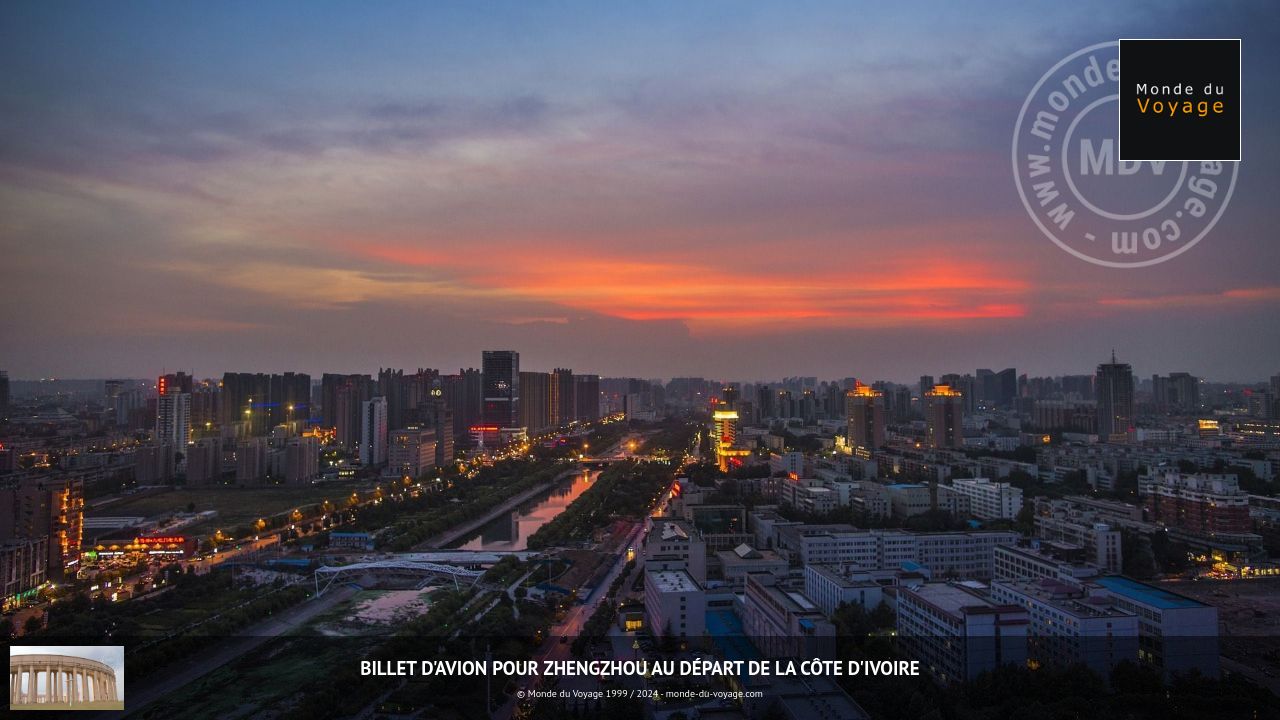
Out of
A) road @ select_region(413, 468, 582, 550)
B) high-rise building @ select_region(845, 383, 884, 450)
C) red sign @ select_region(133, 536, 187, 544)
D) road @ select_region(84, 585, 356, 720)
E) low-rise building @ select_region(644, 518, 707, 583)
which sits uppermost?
high-rise building @ select_region(845, 383, 884, 450)

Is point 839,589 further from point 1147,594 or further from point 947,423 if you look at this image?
point 947,423

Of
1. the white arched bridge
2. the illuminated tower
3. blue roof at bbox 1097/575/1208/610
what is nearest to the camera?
blue roof at bbox 1097/575/1208/610

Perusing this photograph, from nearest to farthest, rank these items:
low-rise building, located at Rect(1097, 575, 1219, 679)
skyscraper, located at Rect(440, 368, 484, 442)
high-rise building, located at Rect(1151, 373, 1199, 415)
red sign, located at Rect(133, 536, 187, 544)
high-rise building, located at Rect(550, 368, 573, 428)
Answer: low-rise building, located at Rect(1097, 575, 1219, 679) → red sign, located at Rect(133, 536, 187, 544) → skyscraper, located at Rect(440, 368, 484, 442) → high-rise building, located at Rect(1151, 373, 1199, 415) → high-rise building, located at Rect(550, 368, 573, 428)

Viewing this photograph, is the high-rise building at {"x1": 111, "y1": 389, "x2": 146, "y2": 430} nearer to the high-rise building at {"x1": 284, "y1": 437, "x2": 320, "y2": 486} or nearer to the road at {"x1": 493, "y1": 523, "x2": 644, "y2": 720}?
the high-rise building at {"x1": 284, "y1": 437, "x2": 320, "y2": 486}

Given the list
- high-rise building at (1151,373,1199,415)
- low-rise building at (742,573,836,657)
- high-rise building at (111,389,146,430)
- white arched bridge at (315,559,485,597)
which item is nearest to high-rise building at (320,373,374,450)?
high-rise building at (111,389,146,430)

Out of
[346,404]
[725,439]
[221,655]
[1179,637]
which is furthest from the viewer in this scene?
[346,404]

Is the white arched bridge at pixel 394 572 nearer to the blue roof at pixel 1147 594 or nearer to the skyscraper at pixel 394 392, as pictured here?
the blue roof at pixel 1147 594

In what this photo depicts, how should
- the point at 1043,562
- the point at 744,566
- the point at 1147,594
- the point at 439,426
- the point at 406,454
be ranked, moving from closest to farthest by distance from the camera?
the point at 1147,594
the point at 1043,562
the point at 744,566
the point at 406,454
the point at 439,426

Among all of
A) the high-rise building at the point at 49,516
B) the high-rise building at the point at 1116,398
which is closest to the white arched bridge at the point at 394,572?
the high-rise building at the point at 49,516

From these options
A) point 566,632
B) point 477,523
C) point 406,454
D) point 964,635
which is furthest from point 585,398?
point 964,635
